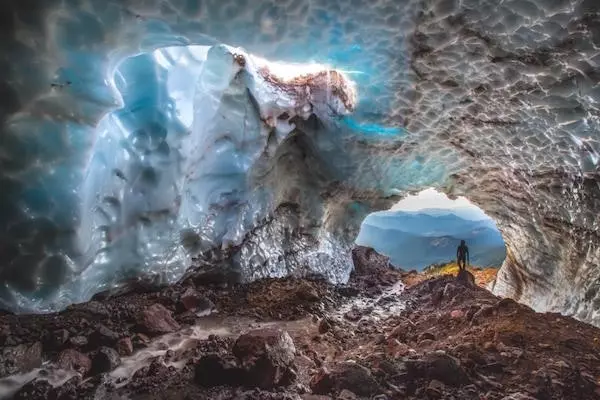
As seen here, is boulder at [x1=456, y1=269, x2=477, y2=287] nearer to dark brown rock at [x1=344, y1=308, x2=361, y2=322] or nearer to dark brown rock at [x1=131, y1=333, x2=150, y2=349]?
dark brown rock at [x1=344, y1=308, x2=361, y2=322]

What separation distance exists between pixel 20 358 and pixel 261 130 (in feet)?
13.5

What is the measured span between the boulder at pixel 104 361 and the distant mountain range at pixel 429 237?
22.5m

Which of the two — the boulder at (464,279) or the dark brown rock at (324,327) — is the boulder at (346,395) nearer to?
the dark brown rock at (324,327)

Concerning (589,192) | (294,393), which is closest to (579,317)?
(589,192)

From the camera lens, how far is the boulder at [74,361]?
9.25ft

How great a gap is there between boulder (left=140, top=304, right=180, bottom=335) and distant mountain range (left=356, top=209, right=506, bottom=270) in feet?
70.6

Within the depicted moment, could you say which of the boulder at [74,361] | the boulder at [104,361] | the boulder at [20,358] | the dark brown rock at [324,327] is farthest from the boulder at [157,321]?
the dark brown rock at [324,327]

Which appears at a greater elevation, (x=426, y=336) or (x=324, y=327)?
(x=426, y=336)

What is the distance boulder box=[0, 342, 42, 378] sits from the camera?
8.85ft

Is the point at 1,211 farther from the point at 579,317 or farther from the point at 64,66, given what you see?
the point at 579,317

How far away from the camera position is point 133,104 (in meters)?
4.38

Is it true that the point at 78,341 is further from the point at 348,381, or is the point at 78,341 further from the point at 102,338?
the point at 348,381

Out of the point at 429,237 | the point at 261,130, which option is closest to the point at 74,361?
the point at 261,130

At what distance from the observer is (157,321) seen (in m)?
3.85
